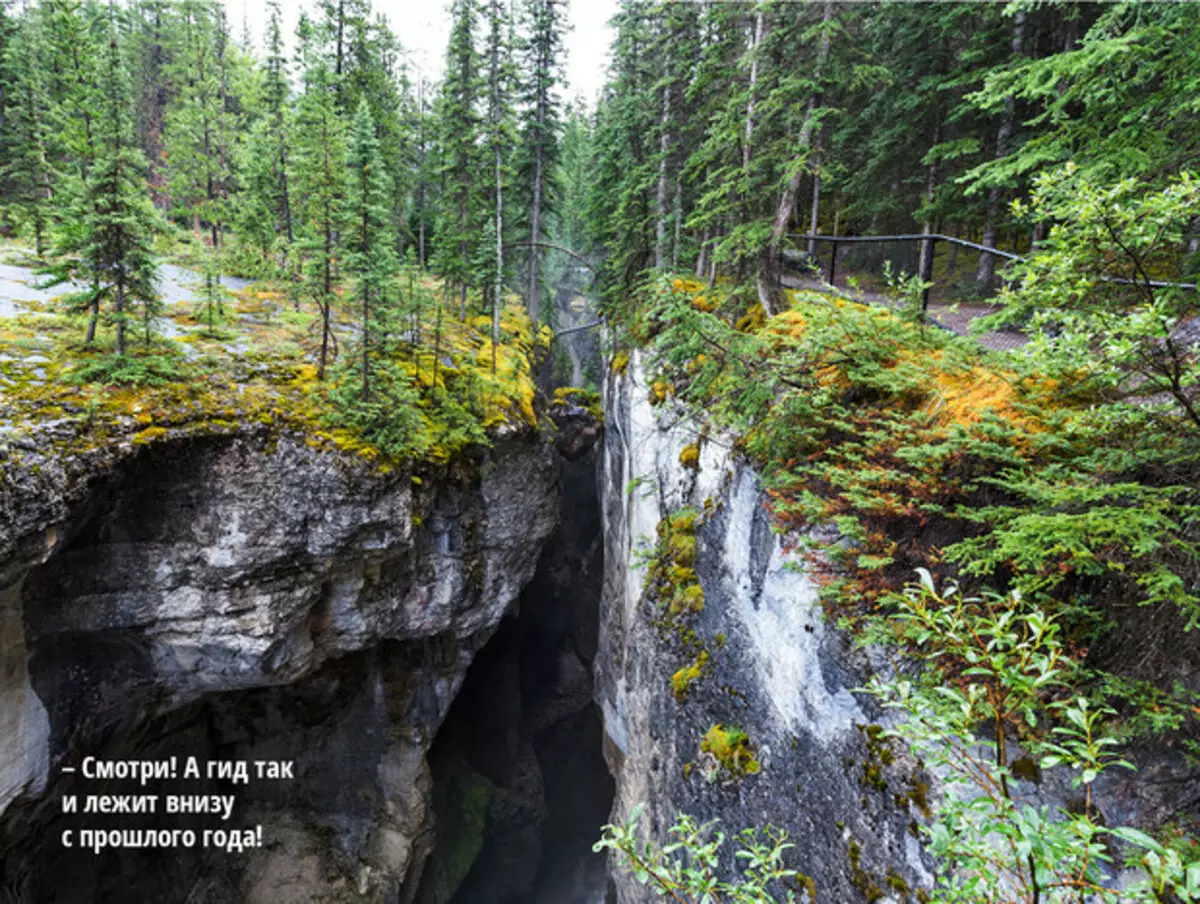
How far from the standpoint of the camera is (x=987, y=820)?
1.80 meters

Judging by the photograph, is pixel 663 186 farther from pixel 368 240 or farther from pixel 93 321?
pixel 93 321

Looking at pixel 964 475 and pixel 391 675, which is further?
pixel 391 675

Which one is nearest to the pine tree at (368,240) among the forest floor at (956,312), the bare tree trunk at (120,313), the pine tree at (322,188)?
the pine tree at (322,188)

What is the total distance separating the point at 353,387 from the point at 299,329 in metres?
5.08

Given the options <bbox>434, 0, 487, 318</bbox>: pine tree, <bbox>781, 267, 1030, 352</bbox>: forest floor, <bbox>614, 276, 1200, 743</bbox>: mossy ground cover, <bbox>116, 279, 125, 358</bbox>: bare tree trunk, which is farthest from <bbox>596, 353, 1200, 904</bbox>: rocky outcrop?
<bbox>116, 279, 125, 358</bbox>: bare tree trunk

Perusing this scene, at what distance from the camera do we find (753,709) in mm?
8055

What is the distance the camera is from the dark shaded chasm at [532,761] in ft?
57.9

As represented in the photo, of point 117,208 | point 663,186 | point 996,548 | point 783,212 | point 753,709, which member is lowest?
point 753,709

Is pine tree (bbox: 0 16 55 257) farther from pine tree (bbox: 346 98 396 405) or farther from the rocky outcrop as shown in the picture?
the rocky outcrop

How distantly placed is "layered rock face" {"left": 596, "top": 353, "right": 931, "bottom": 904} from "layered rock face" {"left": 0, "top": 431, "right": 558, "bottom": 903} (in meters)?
5.06

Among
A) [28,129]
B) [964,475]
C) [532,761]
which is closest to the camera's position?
[964,475]

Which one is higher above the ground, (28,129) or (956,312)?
(28,129)

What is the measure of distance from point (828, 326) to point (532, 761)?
66.0ft

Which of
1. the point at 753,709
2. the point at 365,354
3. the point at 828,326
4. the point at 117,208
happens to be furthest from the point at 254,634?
the point at 828,326
